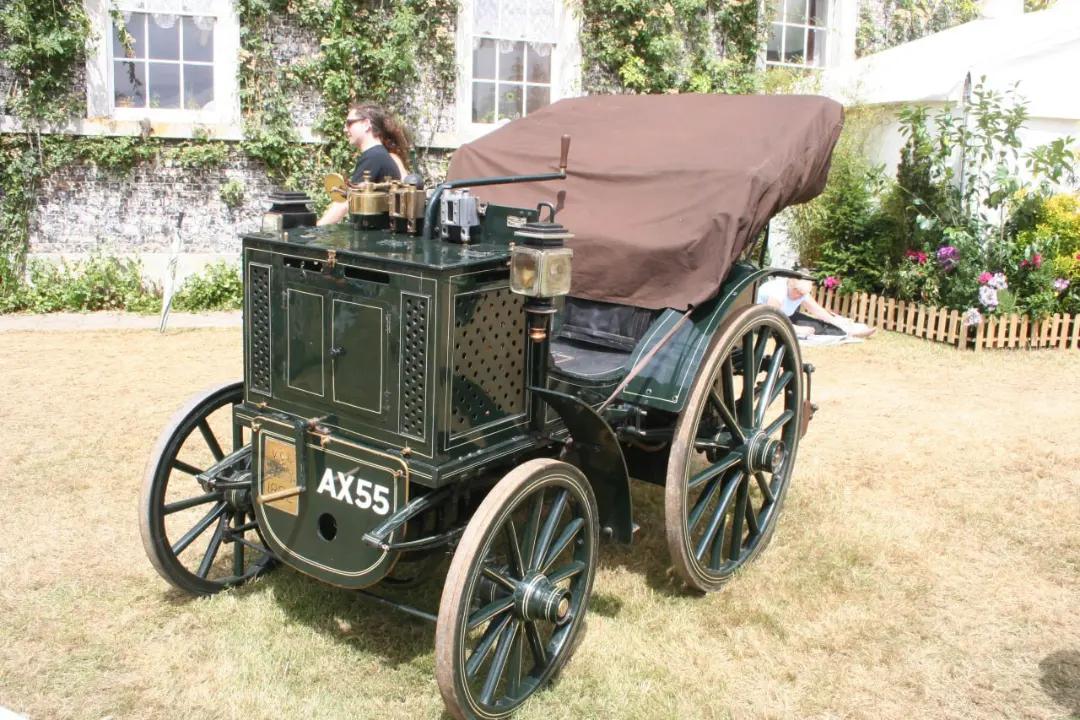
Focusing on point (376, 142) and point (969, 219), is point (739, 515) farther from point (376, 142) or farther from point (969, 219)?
point (969, 219)

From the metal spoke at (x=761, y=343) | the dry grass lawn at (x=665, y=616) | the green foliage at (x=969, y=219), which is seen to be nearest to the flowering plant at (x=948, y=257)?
the green foliage at (x=969, y=219)

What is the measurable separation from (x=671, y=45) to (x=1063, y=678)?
8.39 meters

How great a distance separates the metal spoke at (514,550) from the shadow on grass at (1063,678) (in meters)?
1.85

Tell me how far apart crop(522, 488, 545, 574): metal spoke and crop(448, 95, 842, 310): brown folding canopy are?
114 cm

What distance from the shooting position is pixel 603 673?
3422 mm

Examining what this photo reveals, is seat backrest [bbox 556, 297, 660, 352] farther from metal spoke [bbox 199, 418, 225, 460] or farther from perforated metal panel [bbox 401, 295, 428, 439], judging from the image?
metal spoke [bbox 199, 418, 225, 460]

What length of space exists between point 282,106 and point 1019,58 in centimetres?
667

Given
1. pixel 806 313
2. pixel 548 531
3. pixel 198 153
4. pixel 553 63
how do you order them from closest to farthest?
pixel 548 531
pixel 806 313
pixel 198 153
pixel 553 63

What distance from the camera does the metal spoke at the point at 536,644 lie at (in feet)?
10.4

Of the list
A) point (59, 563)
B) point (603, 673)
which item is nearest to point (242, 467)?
point (59, 563)

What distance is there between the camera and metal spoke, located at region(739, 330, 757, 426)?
3.97 meters

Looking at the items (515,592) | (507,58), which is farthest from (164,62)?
(515,592)

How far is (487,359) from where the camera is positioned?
3.14 metres

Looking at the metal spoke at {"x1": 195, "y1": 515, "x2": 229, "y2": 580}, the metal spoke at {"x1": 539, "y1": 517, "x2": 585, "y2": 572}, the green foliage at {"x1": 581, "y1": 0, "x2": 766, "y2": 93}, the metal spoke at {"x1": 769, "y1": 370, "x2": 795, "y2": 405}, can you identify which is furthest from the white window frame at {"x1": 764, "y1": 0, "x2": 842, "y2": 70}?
the metal spoke at {"x1": 195, "y1": 515, "x2": 229, "y2": 580}
